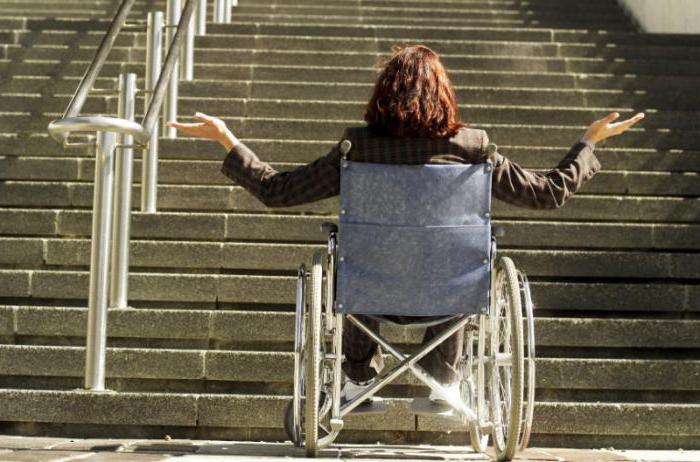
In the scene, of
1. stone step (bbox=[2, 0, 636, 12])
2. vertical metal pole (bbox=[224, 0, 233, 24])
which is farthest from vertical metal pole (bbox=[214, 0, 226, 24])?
stone step (bbox=[2, 0, 636, 12])

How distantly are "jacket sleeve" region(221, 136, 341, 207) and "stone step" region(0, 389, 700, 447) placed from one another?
3.70ft

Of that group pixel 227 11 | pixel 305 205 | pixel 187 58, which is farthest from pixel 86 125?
pixel 227 11

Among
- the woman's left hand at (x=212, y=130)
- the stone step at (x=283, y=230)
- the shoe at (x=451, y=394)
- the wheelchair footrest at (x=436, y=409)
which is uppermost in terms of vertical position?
the woman's left hand at (x=212, y=130)

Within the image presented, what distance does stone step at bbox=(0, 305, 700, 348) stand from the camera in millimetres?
5578

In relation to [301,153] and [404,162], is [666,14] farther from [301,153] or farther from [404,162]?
[404,162]

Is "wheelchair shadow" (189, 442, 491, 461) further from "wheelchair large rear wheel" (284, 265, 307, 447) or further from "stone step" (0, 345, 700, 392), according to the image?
"stone step" (0, 345, 700, 392)

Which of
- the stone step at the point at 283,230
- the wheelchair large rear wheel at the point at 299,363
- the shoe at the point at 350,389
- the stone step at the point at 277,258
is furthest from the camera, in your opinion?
the stone step at the point at 283,230

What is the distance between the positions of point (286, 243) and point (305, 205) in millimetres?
307

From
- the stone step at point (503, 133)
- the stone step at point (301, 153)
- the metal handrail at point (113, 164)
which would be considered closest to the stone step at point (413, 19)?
the stone step at point (503, 133)

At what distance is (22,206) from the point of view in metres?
6.62

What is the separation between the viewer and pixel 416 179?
4020 mm

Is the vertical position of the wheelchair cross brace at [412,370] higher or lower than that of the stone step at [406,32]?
lower

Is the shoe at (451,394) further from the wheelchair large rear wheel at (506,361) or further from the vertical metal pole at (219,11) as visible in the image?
the vertical metal pole at (219,11)

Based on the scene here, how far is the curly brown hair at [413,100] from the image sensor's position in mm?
4113
